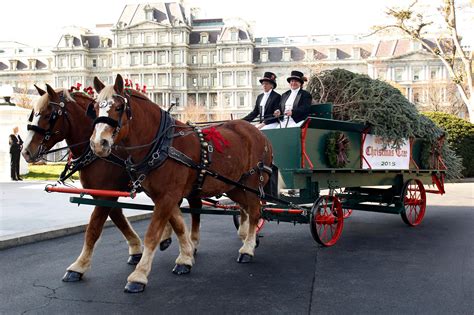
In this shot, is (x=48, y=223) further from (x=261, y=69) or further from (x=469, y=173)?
(x=261, y=69)

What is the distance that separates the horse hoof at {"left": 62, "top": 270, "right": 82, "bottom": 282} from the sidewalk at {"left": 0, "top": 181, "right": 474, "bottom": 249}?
231 cm

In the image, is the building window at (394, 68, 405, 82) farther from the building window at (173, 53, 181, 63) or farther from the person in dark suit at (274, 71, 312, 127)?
the person in dark suit at (274, 71, 312, 127)

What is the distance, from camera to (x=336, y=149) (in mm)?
7043

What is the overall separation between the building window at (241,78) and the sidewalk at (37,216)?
68.7 m

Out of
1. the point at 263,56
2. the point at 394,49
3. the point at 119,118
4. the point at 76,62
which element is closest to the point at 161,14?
the point at 76,62

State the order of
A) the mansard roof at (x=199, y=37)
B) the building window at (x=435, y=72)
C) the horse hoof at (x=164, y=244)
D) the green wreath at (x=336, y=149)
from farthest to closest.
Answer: the mansard roof at (x=199, y=37) < the building window at (x=435, y=72) < the green wreath at (x=336, y=149) < the horse hoof at (x=164, y=244)

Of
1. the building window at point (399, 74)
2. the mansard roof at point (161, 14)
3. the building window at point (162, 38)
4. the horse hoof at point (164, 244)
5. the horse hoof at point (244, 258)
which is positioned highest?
the mansard roof at point (161, 14)

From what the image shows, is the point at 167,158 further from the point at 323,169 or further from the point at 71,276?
the point at 323,169

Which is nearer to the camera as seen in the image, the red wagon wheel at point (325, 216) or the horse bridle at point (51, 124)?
the horse bridle at point (51, 124)

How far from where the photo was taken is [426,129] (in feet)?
28.5

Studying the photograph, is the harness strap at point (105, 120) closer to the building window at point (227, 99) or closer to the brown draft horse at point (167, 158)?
the brown draft horse at point (167, 158)

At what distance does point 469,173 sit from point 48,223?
1866 centimetres

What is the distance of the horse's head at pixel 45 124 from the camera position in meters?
4.98

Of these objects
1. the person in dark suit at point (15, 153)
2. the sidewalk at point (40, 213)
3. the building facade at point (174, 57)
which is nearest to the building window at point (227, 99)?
the building facade at point (174, 57)
